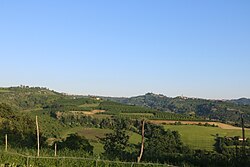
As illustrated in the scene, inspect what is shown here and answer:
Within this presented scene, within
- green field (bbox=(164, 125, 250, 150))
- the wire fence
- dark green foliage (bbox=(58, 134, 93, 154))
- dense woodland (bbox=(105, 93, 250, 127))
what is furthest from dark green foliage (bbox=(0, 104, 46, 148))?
dense woodland (bbox=(105, 93, 250, 127))

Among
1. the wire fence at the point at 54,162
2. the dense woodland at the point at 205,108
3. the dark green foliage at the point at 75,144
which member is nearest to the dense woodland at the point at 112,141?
the dark green foliage at the point at 75,144

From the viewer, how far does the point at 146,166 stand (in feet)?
53.5

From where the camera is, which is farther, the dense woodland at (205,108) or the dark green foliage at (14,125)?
the dense woodland at (205,108)

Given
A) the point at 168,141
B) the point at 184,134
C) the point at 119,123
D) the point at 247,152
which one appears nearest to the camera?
the point at 247,152

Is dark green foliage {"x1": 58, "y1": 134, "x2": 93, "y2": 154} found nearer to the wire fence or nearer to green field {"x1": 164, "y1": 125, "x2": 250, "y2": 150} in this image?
the wire fence

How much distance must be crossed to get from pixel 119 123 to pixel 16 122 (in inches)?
799

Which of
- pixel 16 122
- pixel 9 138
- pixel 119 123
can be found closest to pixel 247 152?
pixel 9 138

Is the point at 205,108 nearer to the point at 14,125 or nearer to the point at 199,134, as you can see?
the point at 199,134

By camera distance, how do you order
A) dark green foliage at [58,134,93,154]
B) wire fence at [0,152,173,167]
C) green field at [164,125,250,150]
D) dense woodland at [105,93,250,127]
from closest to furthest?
wire fence at [0,152,173,167]
dark green foliage at [58,134,93,154]
green field at [164,125,250,150]
dense woodland at [105,93,250,127]

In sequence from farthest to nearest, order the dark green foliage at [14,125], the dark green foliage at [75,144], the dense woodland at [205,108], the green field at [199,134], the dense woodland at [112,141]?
the dense woodland at [205,108]
the green field at [199,134]
the dark green foliage at [14,125]
the dark green foliage at [75,144]
the dense woodland at [112,141]

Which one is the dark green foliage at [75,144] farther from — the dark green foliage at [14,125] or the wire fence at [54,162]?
the wire fence at [54,162]

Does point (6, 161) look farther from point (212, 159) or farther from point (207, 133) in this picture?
point (207, 133)

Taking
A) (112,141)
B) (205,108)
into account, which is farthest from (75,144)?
(205,108)

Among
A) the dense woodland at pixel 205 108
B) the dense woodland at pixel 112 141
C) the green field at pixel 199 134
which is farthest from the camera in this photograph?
the dense woodland at pixel 205 108
